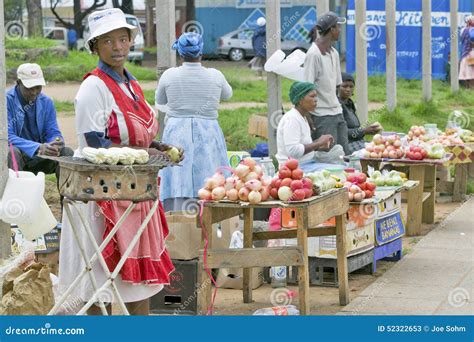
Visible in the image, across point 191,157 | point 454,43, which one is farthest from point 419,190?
point 454,43

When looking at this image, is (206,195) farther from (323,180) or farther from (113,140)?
(113,140)

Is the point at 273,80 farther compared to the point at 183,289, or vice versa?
the point at 273,80

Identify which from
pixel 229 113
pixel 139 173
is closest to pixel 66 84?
pixel 229 113

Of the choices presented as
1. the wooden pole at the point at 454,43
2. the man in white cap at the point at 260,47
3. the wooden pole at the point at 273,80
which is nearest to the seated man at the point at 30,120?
the wooden pole at the point at 273,80

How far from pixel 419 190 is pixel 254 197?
4.28 meters

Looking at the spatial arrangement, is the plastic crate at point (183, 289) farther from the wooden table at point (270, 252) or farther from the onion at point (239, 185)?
the onion at point (239, 185)

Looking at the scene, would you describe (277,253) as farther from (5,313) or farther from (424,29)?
(424,29)

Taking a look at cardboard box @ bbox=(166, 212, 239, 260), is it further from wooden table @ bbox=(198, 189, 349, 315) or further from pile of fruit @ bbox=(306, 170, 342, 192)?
pile of fruit @ bbox=(306, 170, 342, 192)

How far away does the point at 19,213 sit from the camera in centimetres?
681

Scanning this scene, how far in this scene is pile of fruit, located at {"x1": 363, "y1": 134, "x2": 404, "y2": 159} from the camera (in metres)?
12.2

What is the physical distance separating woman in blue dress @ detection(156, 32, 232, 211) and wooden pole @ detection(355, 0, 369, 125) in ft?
23.1

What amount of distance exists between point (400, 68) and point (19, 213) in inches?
992

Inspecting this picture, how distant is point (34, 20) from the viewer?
3231 centimetres

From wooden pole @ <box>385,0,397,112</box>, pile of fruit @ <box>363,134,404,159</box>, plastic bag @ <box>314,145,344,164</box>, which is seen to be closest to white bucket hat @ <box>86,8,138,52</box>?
plastic bag @ <box>314,145,344,164</box>
